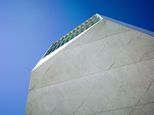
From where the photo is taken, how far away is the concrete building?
1235 centimetres

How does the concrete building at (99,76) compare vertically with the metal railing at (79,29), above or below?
below

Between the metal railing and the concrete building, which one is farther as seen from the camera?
the metal railing

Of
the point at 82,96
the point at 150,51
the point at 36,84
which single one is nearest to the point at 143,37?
the point at 150,51

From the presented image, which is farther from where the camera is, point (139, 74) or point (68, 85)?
point (68, 85)

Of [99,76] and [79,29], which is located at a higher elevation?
[79,29]

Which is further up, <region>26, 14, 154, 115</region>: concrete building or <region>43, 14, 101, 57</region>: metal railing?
<region>43, 14, 101, 57</region>: metal railing

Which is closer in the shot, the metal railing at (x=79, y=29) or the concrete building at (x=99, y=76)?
the concrete building at (x=99, y=76)

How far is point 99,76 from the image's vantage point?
14055mm

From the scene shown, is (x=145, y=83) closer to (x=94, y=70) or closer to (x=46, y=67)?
(x=94, y=70)

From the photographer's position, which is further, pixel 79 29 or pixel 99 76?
pixel 79 29

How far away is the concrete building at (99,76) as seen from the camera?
12.3m

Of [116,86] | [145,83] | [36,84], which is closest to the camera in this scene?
[145,83]

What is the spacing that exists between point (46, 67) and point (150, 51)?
8089mm

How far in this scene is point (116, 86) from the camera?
13.1 metres
